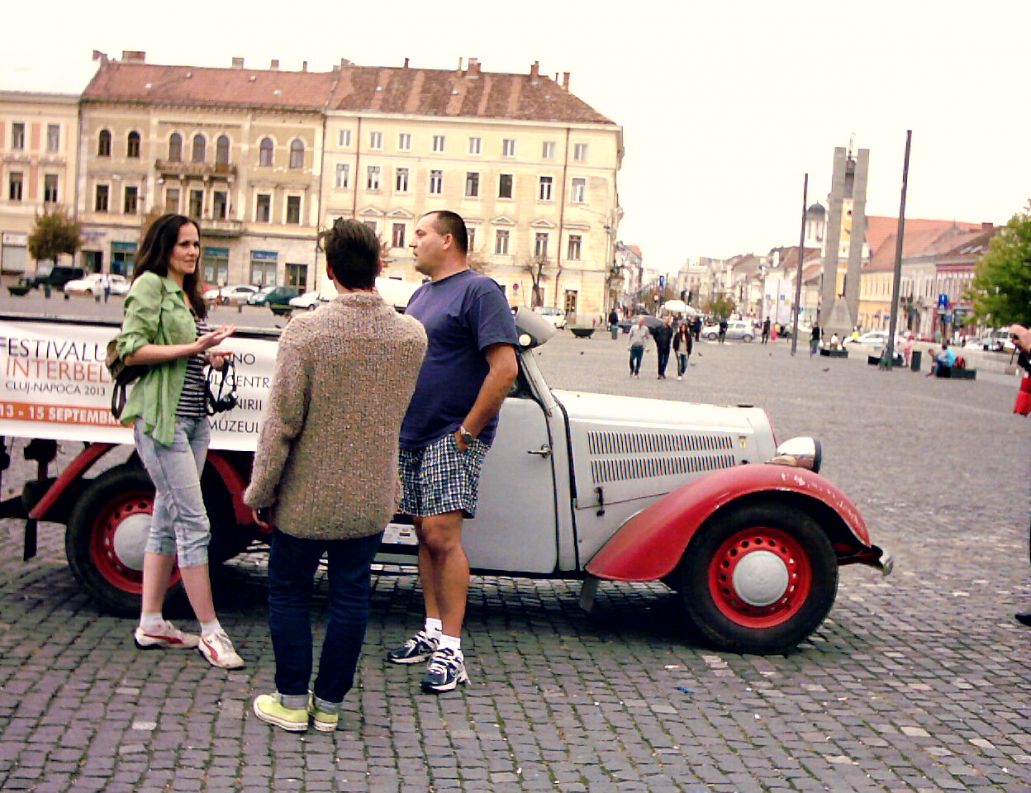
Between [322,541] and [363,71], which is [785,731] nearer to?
[322,541]

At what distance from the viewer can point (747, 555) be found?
6.48 metres

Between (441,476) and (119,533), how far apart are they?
183cm

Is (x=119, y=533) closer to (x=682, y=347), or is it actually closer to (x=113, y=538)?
(x=113, y=538)

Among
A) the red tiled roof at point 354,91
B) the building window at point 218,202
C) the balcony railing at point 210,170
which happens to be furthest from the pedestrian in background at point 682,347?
the building window at point 218,202

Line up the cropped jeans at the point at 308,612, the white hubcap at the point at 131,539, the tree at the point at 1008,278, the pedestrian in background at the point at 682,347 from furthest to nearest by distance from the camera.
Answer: the tree at the point at 1008,278
the pedestrian in background at the point at 682,347
the white hubcap at the point at 131,539
the cropped jeans at the point at 308,612

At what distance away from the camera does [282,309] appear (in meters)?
66.4

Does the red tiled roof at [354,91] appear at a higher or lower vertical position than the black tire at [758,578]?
higher

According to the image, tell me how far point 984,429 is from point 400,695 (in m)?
19.9

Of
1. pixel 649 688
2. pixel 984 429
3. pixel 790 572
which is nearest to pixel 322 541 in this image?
pixel 649 688

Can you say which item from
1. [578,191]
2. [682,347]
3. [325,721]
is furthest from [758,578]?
[578,191]

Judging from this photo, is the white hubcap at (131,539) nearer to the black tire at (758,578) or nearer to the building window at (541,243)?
the black tire at (758,578)

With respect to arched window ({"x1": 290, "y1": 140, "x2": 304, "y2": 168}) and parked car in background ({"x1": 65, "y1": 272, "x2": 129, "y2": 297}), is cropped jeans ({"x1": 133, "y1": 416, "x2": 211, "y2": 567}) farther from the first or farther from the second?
arched window ({"x1": 290, "y1": 140, "x2": 304, "y2": 168})

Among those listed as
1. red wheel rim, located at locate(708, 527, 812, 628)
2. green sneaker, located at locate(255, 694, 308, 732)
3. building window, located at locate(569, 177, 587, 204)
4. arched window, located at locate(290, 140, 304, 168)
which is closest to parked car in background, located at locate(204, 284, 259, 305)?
arched window, located at locate(290, 140, 304, 168)

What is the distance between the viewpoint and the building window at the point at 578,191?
92500 mm
